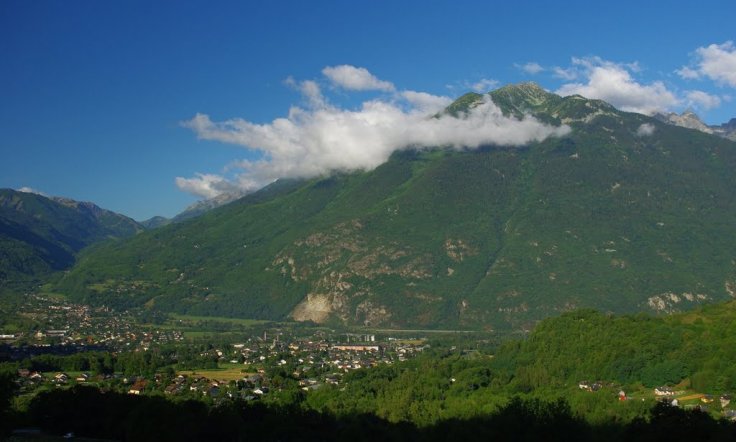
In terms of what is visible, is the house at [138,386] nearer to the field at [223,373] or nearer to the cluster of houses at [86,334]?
the field at [223,373]

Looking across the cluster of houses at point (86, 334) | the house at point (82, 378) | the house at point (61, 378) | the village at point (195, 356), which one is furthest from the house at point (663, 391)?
the cluster of houses at point (86, 334)

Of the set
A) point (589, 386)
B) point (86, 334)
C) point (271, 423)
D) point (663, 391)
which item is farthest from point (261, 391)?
point (86, 334)

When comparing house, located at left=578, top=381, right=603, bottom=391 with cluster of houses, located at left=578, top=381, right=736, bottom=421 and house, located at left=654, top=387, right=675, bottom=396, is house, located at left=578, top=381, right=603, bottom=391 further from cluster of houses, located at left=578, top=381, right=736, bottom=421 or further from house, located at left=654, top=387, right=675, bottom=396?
house, located at left=654, top=387, right=675, bottom=396

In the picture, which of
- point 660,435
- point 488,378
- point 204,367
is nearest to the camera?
point 660,435

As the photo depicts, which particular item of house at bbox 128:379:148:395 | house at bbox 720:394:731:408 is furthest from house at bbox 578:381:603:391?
house at bbox 128:379:148:395

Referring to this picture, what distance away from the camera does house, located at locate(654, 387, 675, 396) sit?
7800 centimetres

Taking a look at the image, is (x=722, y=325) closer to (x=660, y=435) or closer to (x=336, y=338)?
(x=660, y=435)

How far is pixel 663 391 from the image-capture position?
79.4 metres

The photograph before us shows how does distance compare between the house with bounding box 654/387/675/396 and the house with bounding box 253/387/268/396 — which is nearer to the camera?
the house with bounding box 654/387/675/396

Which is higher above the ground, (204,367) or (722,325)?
(722,325)

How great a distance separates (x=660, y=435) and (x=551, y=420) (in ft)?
48.0

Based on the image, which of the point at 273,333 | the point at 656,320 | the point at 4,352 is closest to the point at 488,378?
→ the point at 656,320

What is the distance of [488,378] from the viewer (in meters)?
94.9

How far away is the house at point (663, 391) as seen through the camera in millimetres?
78000
